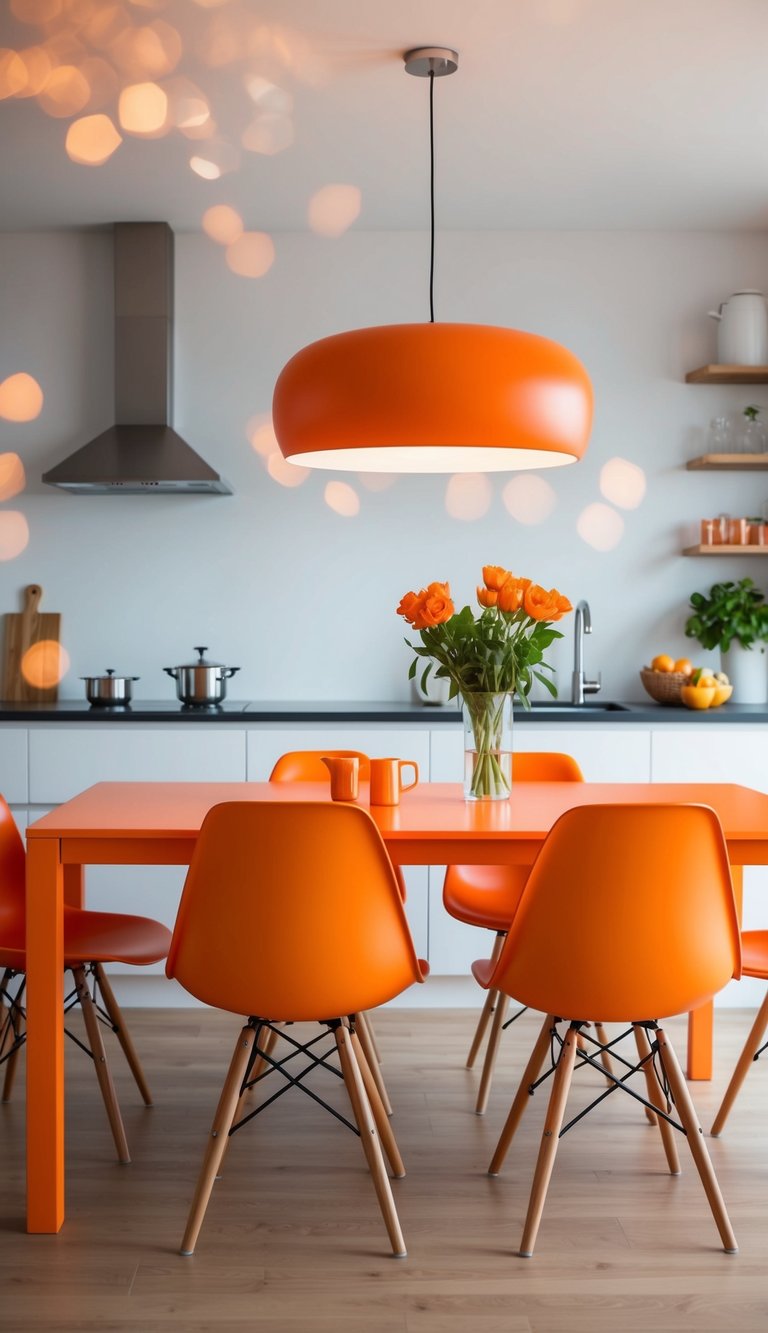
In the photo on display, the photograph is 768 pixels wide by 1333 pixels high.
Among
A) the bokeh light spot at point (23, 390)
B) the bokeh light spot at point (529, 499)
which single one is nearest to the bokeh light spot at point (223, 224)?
the bokeh light spot at point (23, 390)

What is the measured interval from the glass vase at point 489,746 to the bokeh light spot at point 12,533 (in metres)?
2.40

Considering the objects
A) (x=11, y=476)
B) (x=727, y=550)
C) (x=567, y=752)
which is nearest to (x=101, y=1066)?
(x=567, y=752)

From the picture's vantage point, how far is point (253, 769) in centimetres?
390

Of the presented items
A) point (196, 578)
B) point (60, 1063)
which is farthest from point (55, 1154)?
point (196, 578)

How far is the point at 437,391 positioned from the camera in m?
2.11

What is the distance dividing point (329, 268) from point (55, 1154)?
3.25 metres

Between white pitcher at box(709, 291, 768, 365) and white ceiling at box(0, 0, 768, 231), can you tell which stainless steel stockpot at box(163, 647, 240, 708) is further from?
white pitcher at box(709, 291, 768, 365)

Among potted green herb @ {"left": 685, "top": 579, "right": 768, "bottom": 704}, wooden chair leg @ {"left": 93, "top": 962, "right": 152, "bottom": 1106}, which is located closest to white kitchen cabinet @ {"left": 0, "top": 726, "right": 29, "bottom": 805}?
wooden chair leg @ {"left": 93, "top": 962, "right": 152, "bottom": 1106}

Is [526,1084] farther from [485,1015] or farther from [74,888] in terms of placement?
[74,888]

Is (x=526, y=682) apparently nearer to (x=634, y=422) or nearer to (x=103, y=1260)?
(x=103, y=1260)

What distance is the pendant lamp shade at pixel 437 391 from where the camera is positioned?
212 cm

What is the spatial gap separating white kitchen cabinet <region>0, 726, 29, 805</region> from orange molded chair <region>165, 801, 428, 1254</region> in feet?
6.01

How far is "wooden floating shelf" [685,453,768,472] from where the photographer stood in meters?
4.28

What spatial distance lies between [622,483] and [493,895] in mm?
2009
